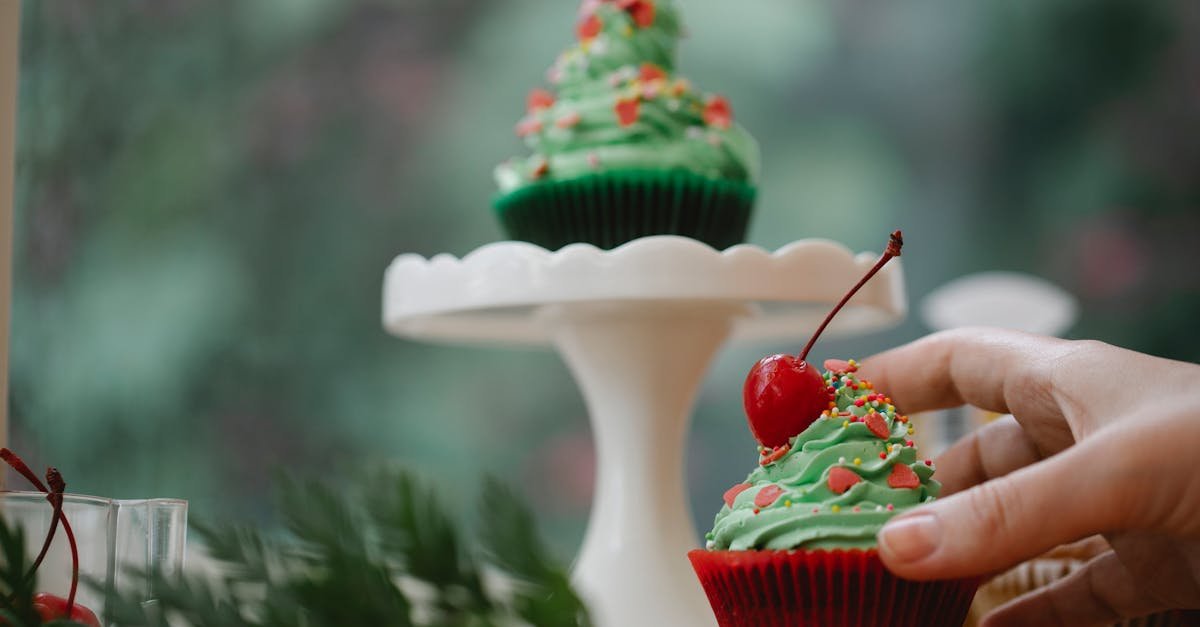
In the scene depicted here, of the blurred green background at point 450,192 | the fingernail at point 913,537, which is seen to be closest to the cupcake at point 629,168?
the fingernail at point 913,537

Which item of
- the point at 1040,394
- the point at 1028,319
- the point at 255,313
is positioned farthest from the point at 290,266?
the point at 1040,394

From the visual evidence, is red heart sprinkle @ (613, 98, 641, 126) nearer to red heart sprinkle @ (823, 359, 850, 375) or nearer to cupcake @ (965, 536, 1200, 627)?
red heart sprinkle @ (823, 359, 850, 375)

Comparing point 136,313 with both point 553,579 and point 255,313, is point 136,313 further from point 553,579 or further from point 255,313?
point 553,579

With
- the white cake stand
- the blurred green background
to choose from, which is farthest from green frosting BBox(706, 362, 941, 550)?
the blurred green background

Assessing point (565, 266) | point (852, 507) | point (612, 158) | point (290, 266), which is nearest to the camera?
point (852, 507)

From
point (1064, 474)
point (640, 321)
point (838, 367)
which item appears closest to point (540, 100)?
point (640, 321)

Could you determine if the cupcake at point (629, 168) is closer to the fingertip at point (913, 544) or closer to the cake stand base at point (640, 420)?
the cake stand base at point (640, 420)
